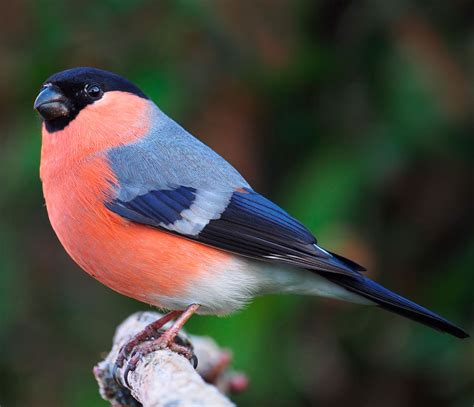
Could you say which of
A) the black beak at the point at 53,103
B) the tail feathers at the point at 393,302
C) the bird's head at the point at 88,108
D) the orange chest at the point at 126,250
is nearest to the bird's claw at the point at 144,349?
the orange chest at the point at 126,250

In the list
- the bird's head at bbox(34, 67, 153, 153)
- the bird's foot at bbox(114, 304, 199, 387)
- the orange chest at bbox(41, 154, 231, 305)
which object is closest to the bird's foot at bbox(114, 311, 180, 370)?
the bird's foot at bbox(114, 304, 199, 387)

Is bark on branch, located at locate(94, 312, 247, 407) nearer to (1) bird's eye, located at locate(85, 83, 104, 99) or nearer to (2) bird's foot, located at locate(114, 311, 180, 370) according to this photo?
(2) bird's foot, located at locate(114, 311, 180, 370)

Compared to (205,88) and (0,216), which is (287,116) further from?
(0,216)

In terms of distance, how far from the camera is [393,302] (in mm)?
2951

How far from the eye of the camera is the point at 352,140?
12.9 ft

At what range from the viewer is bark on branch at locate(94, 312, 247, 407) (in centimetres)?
188

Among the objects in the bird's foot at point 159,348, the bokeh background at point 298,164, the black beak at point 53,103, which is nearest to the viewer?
the bird's foot at point 159,348

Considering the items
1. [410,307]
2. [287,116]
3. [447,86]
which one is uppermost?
[447,86]

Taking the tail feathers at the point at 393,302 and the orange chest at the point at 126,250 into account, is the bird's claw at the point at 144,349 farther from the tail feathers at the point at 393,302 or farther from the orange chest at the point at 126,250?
the tail feathers at the point at 393,302

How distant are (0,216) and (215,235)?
1.50 m

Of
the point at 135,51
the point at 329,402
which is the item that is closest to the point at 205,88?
the point at 135,51

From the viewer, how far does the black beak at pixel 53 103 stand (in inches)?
123

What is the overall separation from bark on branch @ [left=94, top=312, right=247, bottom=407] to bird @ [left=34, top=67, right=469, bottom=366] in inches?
5.2

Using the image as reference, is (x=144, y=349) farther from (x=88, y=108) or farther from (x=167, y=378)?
(x=88, y=108)
